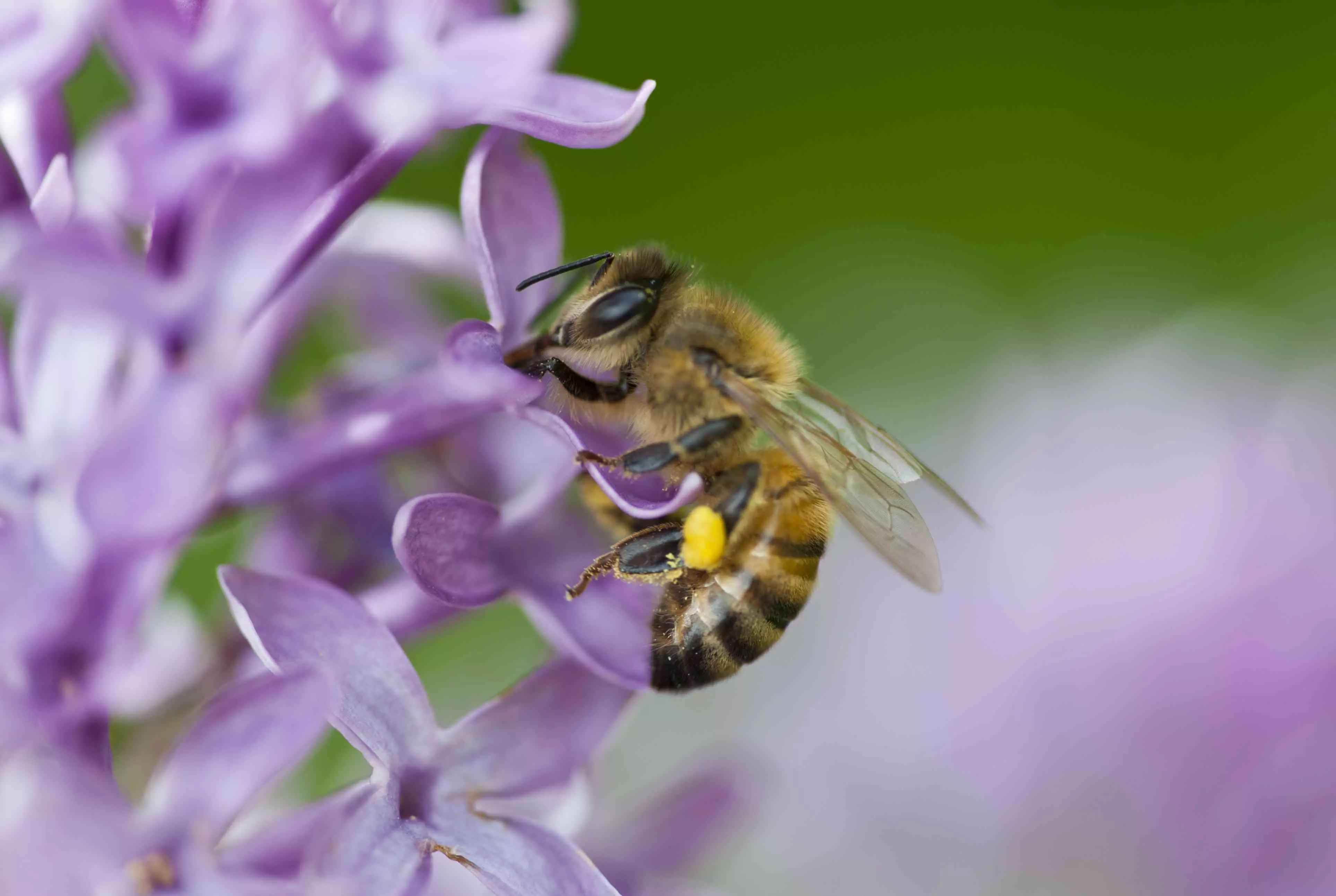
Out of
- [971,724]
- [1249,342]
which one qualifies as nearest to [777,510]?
[971,724]

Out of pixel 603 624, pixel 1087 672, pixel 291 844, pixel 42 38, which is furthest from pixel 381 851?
pixel 1087 672

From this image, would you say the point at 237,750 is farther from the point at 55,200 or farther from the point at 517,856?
the point at 55,200

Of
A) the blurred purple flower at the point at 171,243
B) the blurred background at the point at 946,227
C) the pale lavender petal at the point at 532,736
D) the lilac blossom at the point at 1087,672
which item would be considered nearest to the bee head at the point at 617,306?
the blurred purple flower at the point at 171,243

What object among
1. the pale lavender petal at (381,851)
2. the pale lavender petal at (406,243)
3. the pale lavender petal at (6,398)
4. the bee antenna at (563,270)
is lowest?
the pale lavender petal at (381,851)

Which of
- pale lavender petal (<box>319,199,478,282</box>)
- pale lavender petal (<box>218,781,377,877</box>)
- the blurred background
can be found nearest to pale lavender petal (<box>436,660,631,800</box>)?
pale lavender petal (<box>218,781,377,877</box>)

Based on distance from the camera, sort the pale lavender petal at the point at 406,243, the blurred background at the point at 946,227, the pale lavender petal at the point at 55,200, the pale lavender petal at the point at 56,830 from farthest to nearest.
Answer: the blurred background at the point at 946,227, the pale lavender petal at the point at 406,243, the pale lavender petal at the point at 55,200, the pale lavender petal at the point at 56,830

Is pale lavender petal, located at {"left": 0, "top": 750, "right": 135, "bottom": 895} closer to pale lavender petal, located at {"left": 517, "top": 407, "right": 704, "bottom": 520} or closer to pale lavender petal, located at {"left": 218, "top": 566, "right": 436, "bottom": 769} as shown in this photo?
pale lavender petal, located at {"left": 218, "top": 566, "right": 436, "bottom": 769}

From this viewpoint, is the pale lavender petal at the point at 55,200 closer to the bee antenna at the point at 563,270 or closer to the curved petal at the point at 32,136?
the curved petal at the point at 32,136
